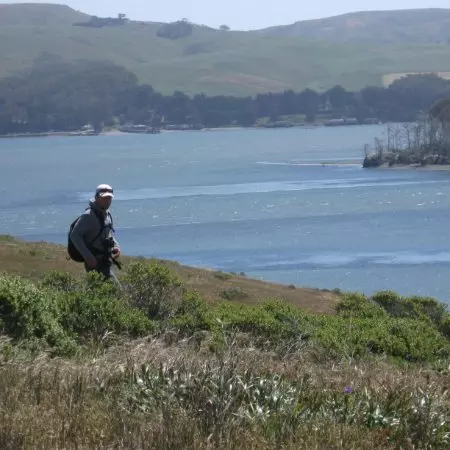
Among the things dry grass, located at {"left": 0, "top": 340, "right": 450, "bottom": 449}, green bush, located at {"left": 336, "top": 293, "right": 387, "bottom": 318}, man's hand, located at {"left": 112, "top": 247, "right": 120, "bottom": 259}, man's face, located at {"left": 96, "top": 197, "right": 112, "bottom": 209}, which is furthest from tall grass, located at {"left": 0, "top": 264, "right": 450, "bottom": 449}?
green bush, located at {"left": 336, "top": 293, "right": 387, "bottom": 318}

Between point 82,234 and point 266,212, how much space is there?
6209 cm

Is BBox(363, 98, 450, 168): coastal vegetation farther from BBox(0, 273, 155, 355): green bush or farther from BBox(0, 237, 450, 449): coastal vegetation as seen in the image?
BBox(0, 237, 450, 449): coastal vegetation

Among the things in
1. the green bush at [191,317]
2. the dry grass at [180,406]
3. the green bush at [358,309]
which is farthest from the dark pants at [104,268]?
the dry grass at [180,406]

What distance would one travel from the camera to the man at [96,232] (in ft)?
32.6

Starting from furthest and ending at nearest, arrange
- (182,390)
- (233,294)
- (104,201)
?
(233,294) < (104,201) < (182,390)

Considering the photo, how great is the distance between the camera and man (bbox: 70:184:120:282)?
9.93 m

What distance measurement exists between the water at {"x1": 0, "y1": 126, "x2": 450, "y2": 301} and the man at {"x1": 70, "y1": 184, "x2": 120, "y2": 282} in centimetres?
2962

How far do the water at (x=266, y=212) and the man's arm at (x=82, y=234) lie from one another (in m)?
29.9

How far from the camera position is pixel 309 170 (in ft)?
369

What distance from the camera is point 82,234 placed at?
392 inches

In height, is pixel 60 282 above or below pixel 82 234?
below

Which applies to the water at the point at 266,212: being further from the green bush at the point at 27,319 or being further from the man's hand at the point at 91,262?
the green bush at the point at 27,319

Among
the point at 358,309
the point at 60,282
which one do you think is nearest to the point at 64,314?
the point at 60,282

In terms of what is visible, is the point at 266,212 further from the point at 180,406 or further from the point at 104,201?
the point at 180,406
